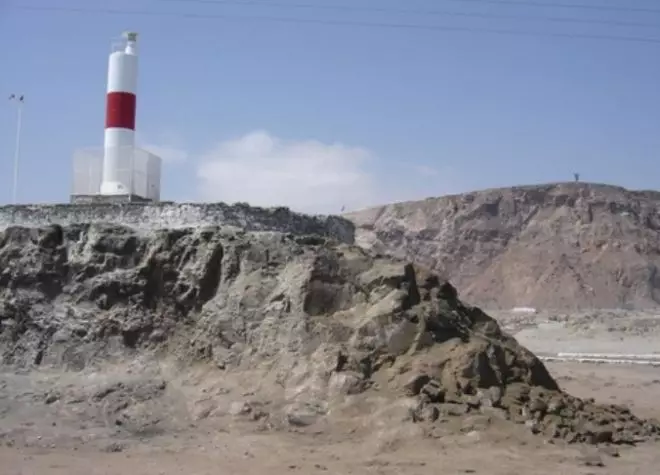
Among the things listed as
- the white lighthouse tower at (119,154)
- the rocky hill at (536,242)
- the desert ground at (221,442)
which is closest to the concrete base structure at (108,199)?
the white lighthouse tower at (119,154)

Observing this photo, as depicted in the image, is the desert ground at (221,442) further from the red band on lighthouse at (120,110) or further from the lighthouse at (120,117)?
the red band on lighthouse at (120,110)

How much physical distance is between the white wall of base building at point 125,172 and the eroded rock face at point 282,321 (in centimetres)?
271

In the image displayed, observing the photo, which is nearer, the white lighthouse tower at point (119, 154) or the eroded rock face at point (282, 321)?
the eroded rock face at point (282, 321)

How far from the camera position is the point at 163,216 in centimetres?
1706

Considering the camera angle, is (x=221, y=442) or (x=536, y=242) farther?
(x=536, y=242)

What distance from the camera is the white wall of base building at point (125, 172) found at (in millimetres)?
19453

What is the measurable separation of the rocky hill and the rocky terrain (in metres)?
52.8

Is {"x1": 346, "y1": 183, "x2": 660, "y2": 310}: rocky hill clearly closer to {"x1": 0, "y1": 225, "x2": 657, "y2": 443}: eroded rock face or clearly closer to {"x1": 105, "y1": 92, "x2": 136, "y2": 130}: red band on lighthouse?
{"x1": 105, "y1": 92, "x2": 136, "y2": 130}: red band on lighthouse

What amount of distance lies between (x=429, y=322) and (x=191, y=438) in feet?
14.4

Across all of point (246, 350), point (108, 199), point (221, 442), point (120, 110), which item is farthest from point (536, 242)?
point (221, 442)

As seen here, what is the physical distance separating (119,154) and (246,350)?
6816mm

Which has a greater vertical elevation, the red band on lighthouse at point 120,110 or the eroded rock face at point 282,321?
the red band on lighthouse at point 120,110

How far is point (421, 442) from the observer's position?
1248 centimetres

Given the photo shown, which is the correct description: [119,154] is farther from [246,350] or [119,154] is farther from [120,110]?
[246,350]
